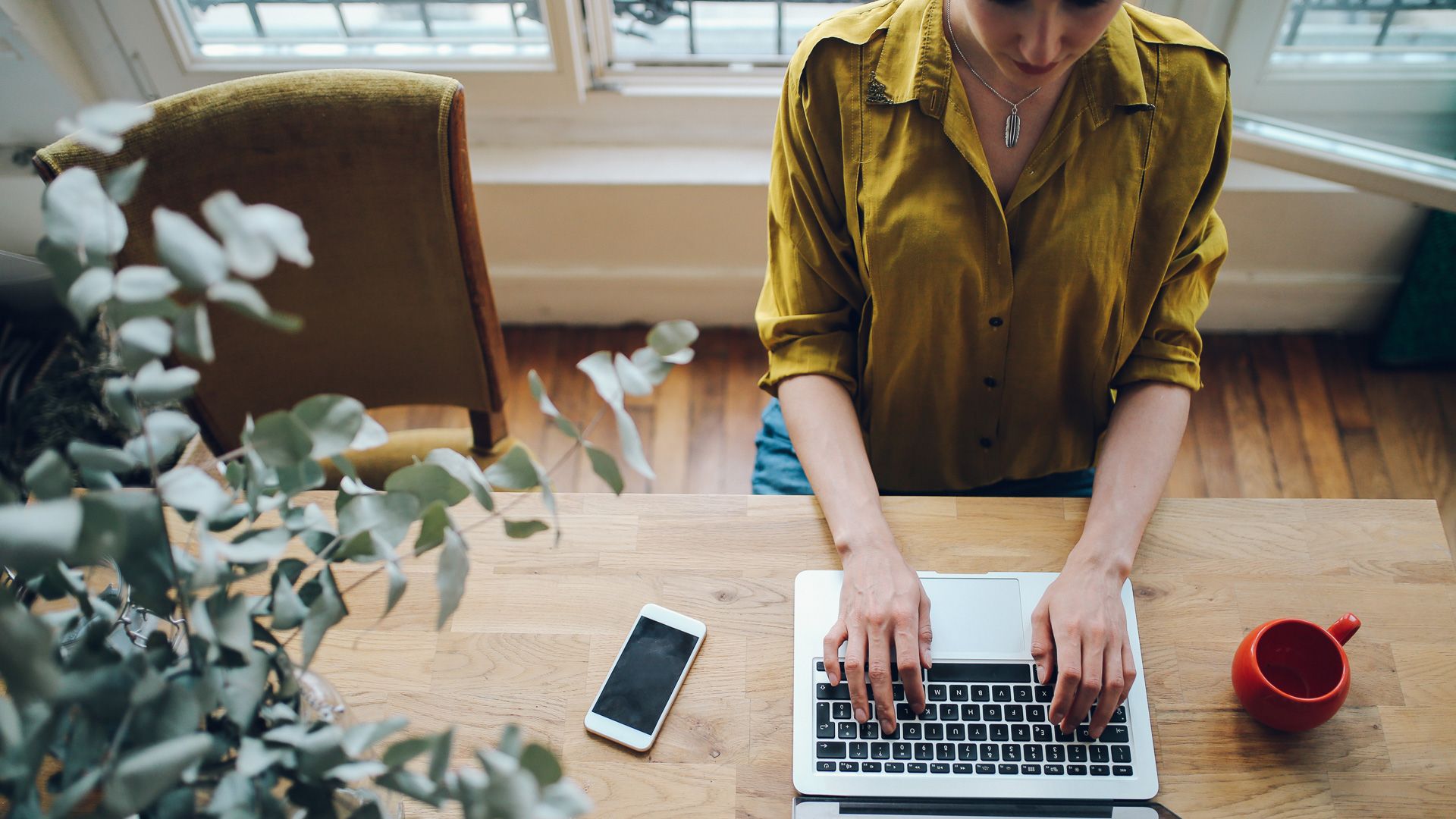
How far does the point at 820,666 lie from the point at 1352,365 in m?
1.74

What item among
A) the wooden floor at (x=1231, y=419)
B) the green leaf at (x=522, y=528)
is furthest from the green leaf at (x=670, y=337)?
the wooden floor at (x=1231, y=419)

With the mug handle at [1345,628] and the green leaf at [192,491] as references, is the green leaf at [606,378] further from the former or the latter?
the mug handle at [1345,628]

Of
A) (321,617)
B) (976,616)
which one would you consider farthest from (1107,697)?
(321,617)

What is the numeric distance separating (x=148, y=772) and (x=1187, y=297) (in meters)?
1.01

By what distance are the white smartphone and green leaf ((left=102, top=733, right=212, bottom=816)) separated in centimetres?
46

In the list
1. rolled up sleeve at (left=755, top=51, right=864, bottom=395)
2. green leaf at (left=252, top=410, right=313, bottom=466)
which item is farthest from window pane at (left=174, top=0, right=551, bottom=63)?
green leaf at (left=252, top=410, right=313, bottom=466)

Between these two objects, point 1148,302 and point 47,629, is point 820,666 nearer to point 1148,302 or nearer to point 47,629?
point 1148,302

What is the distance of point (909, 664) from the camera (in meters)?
0.85

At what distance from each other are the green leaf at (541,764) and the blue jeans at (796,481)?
2.45 feet

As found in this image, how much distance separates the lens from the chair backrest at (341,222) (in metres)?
0.99

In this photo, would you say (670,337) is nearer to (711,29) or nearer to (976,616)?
(976,616)

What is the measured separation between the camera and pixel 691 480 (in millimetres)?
1935

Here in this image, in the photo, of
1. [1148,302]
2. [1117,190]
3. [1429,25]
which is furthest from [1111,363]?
[1429,25]

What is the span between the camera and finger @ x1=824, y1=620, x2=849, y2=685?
86 centimetres
